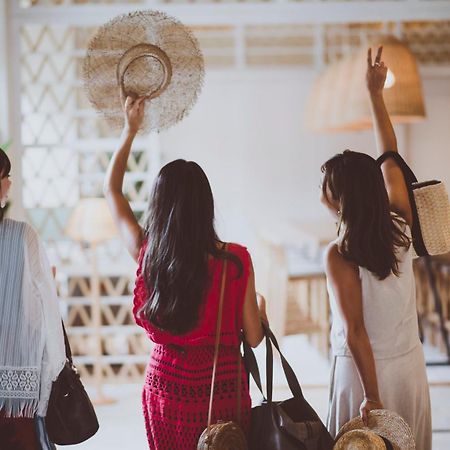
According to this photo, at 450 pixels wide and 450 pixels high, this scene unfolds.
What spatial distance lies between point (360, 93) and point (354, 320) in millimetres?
2074

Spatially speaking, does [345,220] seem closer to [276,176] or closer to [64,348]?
[64,348]

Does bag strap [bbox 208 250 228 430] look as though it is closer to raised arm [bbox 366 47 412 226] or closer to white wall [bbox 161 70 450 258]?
raised arm [bbox 366 47 412 226]

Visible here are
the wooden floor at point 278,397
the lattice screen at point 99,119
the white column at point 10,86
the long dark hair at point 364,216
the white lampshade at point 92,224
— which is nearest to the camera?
the long dark hair at point 364,216

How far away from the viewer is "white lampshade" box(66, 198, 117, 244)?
4.00 meters

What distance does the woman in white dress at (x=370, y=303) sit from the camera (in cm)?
177

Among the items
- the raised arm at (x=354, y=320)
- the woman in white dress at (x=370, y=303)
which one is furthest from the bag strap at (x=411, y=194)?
the raised arm at (x=354, y=320)

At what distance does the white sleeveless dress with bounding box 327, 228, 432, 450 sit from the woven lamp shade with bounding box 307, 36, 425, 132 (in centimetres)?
151

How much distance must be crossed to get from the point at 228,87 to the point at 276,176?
3.06 ft

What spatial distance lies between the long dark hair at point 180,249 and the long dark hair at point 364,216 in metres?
0.30

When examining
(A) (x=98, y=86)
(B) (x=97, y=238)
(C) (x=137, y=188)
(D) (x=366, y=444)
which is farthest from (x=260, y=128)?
(D) (x=366, y=444)

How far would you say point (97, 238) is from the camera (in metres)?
4.01

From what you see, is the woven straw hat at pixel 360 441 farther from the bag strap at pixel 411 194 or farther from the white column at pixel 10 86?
the white column at pixel 10 86

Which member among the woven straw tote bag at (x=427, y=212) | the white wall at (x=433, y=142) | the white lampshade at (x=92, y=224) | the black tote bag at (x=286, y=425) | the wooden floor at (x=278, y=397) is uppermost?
the white wall at (x=433, y=142)

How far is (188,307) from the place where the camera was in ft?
5.41
